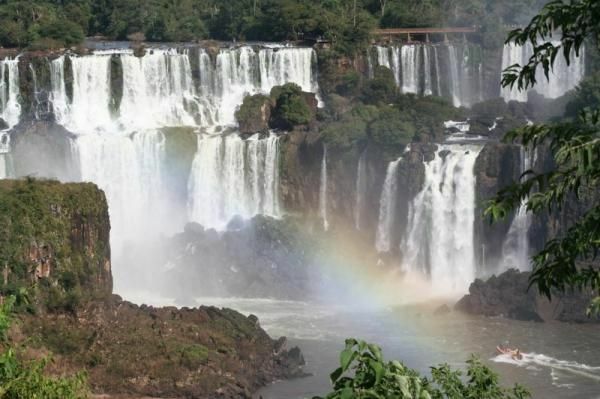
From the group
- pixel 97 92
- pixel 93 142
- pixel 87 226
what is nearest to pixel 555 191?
pixel 87 226

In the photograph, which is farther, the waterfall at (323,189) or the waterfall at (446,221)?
the waterfall at (323,189)

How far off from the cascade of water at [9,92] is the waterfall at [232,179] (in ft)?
31.1

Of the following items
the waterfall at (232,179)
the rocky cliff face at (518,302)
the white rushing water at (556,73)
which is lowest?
the rocky cliff face at (518,302)

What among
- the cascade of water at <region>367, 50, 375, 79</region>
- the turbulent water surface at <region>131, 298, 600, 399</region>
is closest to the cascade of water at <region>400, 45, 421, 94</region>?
the cascade of water at <region>367, 50, 375, 79</region>

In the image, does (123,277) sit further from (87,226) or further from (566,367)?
(566,367)

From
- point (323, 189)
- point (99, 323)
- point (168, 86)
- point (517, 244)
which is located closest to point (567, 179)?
point (99, 323)

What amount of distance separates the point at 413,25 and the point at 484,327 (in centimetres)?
3655

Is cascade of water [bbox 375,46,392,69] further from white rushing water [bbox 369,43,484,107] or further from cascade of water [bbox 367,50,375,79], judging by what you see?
cascade of water [bbox 367,50,375,79]

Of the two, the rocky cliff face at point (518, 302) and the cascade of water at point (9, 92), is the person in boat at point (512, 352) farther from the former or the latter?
the cascade of water at point (9, 92)

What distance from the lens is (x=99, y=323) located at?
4106 centimetres

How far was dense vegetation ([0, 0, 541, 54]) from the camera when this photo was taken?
73.4 meters

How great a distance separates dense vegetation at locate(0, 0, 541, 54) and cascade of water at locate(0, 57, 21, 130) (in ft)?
23.0

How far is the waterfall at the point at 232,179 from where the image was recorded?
199 feet

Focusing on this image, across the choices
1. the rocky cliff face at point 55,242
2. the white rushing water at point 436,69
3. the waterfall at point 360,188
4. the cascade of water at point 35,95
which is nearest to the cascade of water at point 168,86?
the cascade of water at point 35,95
